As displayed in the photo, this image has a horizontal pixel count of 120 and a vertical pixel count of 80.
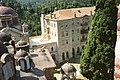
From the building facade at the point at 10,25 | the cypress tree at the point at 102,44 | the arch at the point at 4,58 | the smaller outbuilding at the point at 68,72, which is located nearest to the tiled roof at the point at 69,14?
the building facade at the point at 10,25

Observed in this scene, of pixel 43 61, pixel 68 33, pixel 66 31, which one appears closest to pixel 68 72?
pixel 43 61

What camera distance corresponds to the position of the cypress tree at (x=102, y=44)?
65.0ft

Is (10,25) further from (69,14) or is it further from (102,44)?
(102,44)

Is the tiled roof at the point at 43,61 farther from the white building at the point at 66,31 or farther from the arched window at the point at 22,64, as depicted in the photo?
the white building at the point at 66,31

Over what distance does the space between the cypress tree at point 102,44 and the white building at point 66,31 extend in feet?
59.5

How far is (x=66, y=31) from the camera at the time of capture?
40969mm

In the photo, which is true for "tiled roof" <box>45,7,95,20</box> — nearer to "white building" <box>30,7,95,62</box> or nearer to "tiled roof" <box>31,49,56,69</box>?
"white building" <box>30,7,95,62</box>

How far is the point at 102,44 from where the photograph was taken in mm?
20375

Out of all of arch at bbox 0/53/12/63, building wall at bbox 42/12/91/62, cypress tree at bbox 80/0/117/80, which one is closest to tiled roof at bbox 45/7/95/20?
building wall at bbox 42/12/91/62

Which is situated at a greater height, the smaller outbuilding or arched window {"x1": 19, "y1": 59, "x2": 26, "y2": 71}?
arched window {"x1": 19, "y1": 59, "x2": 26, "y2": 71}

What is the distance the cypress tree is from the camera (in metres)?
19.8

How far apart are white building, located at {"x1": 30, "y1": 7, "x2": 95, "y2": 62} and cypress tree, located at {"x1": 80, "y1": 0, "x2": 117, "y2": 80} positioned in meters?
Result: 18.1

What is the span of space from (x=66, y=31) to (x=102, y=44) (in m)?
20.9

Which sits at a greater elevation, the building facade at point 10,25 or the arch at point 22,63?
the building facade at point 10,25
